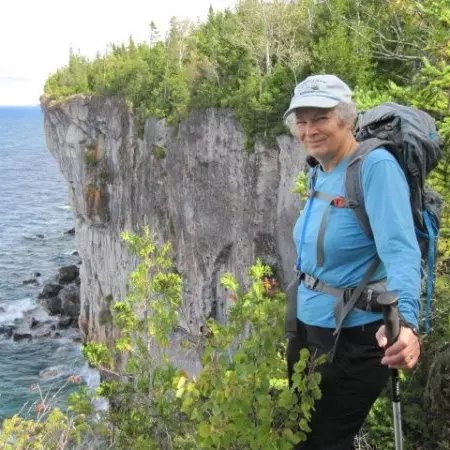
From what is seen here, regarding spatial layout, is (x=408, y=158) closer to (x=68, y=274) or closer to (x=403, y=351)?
(x=403, y=351)

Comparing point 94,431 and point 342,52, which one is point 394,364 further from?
point 342,52

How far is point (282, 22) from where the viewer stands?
961 inches

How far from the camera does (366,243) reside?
3.16 meters

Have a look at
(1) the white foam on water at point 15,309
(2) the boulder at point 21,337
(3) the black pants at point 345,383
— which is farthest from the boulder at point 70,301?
(3) the black pants at point 345,383

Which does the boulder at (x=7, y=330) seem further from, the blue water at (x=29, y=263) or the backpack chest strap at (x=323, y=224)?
the backpack chest strap at (x=323, y=224)

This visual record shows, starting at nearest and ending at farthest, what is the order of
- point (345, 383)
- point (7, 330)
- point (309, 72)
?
point (345, 383) < point (309, 72) < point (7, 330)

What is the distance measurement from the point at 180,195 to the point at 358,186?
27.1 meters

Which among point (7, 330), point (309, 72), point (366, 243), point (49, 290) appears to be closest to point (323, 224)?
point (366, 243)

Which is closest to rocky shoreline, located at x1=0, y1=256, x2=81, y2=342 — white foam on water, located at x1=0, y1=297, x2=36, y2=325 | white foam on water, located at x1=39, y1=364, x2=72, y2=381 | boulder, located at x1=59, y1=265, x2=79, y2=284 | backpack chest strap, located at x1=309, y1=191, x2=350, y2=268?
boulder, located at x1=59, y1=265, x2=79, y2=284

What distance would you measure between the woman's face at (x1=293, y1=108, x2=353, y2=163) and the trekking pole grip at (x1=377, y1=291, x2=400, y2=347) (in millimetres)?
991

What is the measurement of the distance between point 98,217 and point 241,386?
121 ft

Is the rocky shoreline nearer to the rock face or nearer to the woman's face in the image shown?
the rock face

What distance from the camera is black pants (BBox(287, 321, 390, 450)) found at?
10.8 ft

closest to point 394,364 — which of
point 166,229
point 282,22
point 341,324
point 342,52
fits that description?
point 341,324
